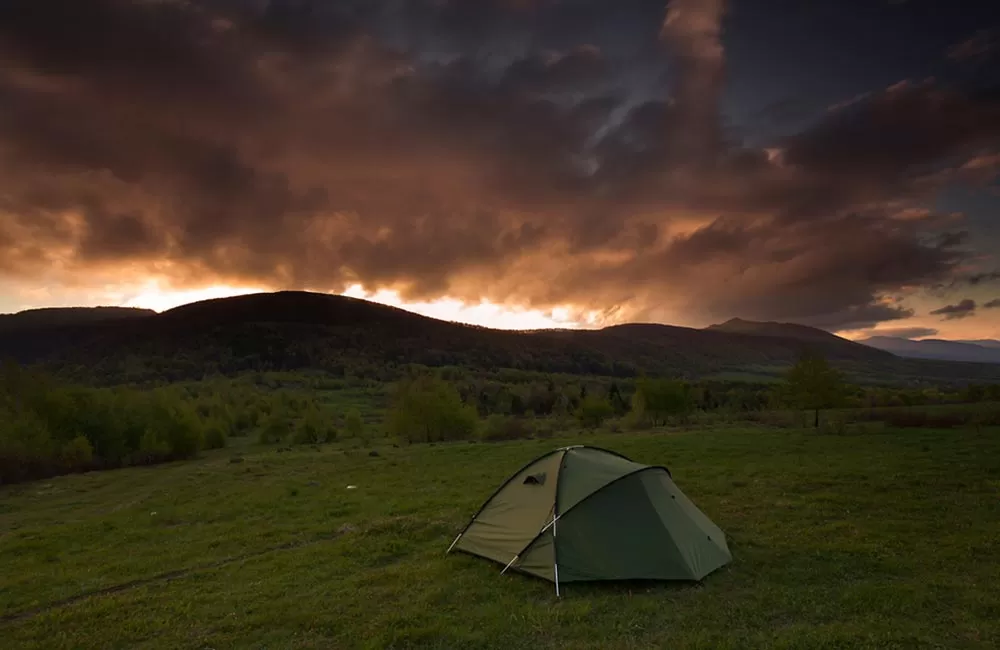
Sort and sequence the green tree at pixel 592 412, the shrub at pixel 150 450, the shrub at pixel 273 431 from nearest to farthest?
the shrub at pixel 150 450 → the green tree at pixel 592 412 → the shrub at pixel 273 431

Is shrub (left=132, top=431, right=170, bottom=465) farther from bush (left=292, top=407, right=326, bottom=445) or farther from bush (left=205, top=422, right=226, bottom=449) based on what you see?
bush (left=292, top=407, right=326, bottom=445)

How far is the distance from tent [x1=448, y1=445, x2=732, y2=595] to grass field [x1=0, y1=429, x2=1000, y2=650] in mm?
465

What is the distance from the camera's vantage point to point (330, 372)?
198 meters

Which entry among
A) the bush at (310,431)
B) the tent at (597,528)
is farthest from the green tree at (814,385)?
the bush at (310,431)

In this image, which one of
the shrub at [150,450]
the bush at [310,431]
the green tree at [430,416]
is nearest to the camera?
the shrub at [150,450]

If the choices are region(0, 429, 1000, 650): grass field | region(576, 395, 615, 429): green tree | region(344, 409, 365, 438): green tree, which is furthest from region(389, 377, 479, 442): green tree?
region(0, 429, 1000, 650): grass field

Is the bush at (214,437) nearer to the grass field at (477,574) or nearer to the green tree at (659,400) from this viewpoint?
the grass field at (477,574)

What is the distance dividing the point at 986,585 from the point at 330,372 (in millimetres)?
200104

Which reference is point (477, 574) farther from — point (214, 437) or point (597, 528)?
point (214, 437)

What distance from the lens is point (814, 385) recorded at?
51.9m

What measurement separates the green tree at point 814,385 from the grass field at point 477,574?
22627mm

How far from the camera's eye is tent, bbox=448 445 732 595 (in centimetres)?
1267

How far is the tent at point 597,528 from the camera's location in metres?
12.7

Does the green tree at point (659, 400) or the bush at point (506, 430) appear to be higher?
the green tree at point (659, 400)
